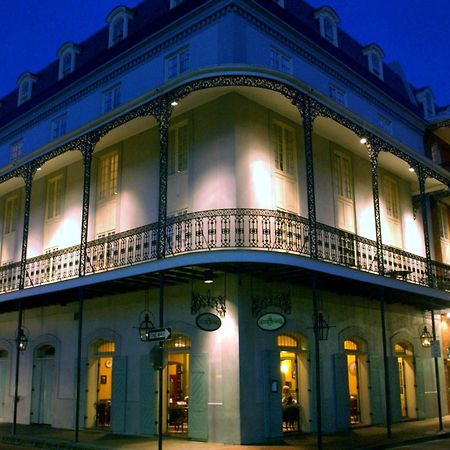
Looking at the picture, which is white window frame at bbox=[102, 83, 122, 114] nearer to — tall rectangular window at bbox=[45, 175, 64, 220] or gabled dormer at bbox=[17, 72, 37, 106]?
tall rectangular window at bbox=[45, 175, 64, 220]

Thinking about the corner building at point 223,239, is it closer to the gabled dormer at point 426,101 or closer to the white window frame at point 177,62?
the white window frame at point 177,62

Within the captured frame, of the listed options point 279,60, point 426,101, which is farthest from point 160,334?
point 426,101

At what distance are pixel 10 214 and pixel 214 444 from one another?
12787mm

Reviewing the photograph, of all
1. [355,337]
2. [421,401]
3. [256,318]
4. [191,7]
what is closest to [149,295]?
[256,318]

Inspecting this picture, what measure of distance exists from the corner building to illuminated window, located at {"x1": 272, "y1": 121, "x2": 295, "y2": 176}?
6 cm

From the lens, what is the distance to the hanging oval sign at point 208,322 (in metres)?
13.6

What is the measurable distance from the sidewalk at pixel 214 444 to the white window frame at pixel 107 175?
6.67 metres

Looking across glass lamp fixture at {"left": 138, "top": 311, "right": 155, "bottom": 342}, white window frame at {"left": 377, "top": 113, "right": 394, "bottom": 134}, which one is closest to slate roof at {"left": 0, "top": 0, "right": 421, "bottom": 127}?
white window frame at {"left": 377, "top": 113, "right": 394, "bottom": 134}

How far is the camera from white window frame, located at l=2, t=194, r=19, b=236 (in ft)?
71.2

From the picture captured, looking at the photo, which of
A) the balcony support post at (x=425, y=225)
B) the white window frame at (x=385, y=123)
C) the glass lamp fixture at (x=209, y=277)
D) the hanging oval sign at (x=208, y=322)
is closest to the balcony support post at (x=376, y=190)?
the balcony support post at (x=425, y=225)

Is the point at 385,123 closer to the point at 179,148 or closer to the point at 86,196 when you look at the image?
the point at 179,148

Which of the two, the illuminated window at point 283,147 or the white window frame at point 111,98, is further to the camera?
the white window frame at point 111,98

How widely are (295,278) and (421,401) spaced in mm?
7867

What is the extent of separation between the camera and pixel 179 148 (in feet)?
52.7
